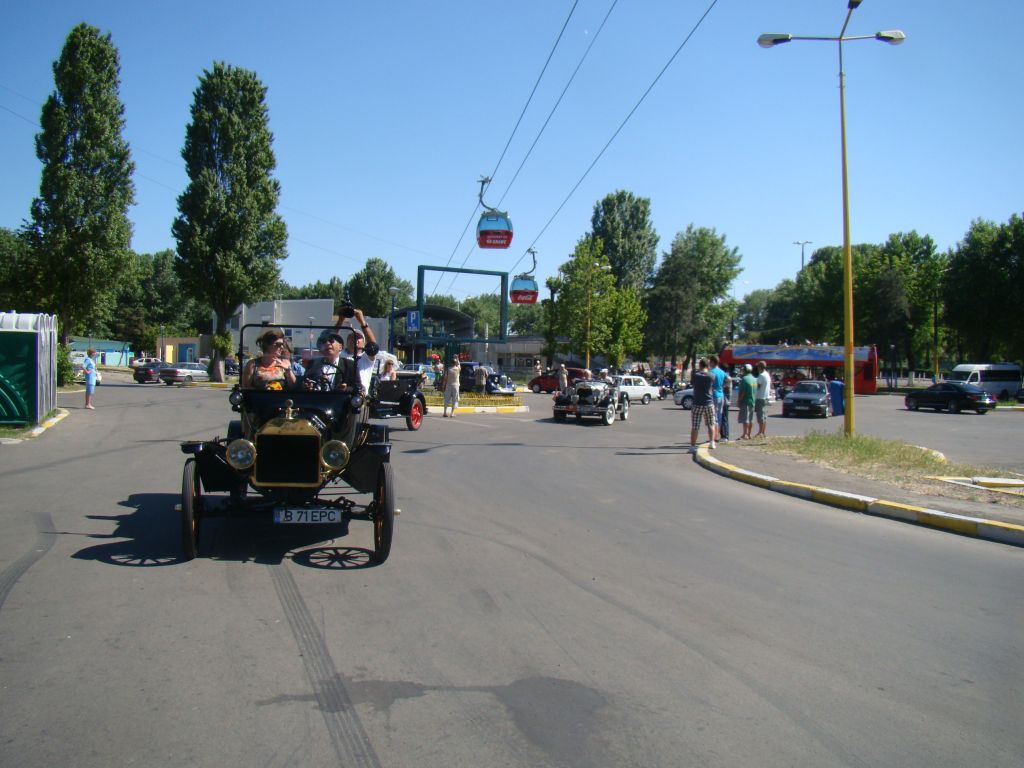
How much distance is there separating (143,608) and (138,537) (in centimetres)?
211

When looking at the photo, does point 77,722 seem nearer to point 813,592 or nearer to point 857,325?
point 813,592

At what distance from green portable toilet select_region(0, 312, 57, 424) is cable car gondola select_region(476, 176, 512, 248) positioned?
43.4 ft

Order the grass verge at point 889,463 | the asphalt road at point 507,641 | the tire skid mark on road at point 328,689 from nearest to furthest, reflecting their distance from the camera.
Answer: the tire skid mark on road at point 328,689 → the asphalt road at point 507,641 → the grass verge at point 889,463

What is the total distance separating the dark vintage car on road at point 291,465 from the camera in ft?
19.1

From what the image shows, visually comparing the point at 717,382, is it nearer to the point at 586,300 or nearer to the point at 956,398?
the point at 956,398

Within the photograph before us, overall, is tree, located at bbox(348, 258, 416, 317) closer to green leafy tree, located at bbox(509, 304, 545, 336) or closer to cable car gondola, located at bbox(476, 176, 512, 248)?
green leafy tree, located at bbox(509, 304, 545, 336)

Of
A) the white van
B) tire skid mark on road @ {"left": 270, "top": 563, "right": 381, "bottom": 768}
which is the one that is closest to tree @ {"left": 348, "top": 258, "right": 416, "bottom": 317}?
the white van

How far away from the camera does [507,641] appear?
4387 millimetres

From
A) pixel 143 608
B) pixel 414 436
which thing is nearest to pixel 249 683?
pixel 143 608

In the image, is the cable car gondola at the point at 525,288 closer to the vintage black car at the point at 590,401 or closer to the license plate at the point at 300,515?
the vintage black car at the point at 590,401

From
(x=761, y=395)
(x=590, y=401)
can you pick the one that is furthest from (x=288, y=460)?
(x=590, y=401)

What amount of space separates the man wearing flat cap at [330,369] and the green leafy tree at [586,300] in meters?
43.3

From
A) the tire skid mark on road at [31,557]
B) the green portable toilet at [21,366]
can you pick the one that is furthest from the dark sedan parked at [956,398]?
the tire skid mark on road at [31,557]

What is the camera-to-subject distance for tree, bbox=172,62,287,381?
40312 millimetres
